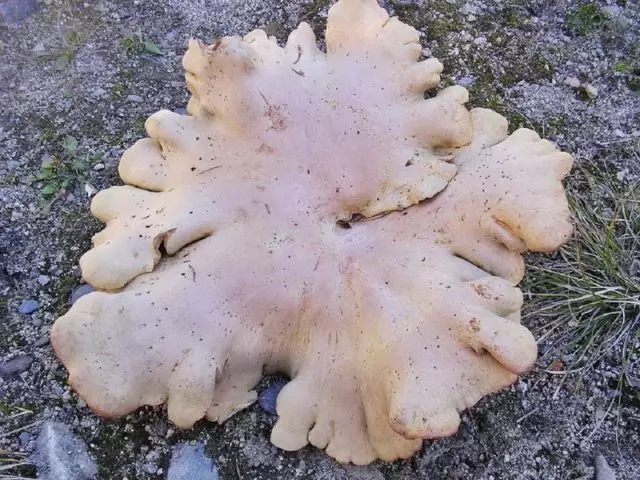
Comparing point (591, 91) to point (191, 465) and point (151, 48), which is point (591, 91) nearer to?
point (151, 48)

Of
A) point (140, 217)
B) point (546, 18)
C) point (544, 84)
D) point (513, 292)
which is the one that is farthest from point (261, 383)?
point (546, 18)

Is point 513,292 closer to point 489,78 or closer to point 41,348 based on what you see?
point 489,78

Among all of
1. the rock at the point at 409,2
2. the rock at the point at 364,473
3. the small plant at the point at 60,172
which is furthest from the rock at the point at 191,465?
the rock at the point at 409,2

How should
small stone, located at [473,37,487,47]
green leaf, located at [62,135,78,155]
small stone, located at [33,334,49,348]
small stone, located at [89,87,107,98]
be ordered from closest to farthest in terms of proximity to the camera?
small stone, located at [33,334,49,348]
green leaf, located at [62,135,78,155]
small stone, located at [89,87,107,98]
small stone, located at [473,37,487,47]

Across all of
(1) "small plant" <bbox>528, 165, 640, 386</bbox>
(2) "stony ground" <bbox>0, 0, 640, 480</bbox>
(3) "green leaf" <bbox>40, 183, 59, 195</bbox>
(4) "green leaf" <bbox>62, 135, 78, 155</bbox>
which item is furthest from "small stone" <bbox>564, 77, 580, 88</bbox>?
(3) "green leaf" <bbox>40, 183, 59, 195</bbox>

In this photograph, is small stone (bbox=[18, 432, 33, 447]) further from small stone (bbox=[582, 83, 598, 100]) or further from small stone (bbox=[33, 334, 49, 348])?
small stone (bbox=[582, 83, 598, 100])

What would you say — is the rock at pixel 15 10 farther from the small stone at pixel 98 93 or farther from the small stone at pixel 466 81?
the small stone at pixel 466 81

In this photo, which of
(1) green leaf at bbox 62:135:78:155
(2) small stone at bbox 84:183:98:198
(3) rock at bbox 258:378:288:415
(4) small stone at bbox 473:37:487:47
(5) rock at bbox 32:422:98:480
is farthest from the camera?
(4) small stone at bbox 473:37:487:47
